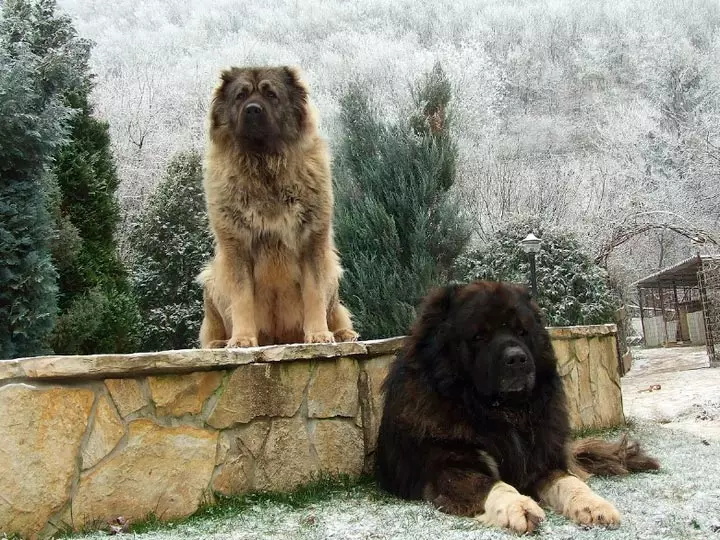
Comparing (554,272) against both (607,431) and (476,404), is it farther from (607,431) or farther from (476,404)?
(476,404)

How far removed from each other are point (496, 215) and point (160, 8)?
87.9 ft

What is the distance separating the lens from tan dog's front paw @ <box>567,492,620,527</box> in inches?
112

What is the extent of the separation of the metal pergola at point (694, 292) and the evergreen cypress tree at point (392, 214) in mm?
7182

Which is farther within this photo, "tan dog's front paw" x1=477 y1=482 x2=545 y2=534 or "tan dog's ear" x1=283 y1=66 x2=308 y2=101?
"tan dog's ear" x1=283 y1=66 x2=308 y2=101

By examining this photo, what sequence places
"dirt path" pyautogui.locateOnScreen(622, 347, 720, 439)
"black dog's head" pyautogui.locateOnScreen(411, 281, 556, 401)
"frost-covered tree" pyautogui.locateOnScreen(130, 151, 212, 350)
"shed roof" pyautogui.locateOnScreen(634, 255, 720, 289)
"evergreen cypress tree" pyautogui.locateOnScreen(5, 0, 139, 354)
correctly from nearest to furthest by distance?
"black dog's head" pyautogui.locateOnScreen(411, 281, 556, 401) → "evergreen cypress tree" pyautogui.locateOnScreen(5, 0, 139, 354) → "dirt path" pyautogui.locateOnScreen(622, 347, 720, 439) → "frost-covered tree" pyautogui.locateOnScreen(130, 151, 212, 350) → "shed roof" pyautogui.locateOnScreen(634, 255, 720, 289)

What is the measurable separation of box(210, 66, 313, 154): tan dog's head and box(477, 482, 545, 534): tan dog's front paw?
2.56 metres

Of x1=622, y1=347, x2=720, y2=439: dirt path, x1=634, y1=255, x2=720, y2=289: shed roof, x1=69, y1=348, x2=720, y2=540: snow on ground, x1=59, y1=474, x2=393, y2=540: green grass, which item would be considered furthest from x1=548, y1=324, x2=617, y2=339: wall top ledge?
x1=634, y1=255, x2=720, y2=289: shed roof

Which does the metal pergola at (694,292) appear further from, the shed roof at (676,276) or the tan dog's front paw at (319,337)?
the tan dog's front paw at (319,337)

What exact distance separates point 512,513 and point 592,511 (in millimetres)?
386

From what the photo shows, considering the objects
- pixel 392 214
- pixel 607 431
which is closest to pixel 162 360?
pixel 607 431

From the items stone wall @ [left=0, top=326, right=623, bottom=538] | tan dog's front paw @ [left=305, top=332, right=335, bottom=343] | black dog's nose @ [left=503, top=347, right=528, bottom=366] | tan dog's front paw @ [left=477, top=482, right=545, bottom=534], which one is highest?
tan dog's front paw @ [left=305, top=332, right=335, bottom=343]

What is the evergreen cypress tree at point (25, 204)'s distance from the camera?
6812 millimetres

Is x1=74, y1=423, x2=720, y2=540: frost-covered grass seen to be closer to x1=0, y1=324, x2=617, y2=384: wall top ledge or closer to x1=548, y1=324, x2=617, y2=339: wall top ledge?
x1=0, y1=324, x2=617, y2=384: wall top ledge

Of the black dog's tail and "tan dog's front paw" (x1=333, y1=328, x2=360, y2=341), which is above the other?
"tan dog's front paw" (x1=333, y1=328, x2=360, y2=341)
